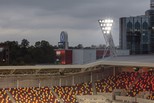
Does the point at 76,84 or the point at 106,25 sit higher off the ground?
the point at 106,25

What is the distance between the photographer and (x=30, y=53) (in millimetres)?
64000

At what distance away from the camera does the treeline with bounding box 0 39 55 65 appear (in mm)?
60566

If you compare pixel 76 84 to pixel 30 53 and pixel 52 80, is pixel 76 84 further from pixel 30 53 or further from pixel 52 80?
pixel 30 53

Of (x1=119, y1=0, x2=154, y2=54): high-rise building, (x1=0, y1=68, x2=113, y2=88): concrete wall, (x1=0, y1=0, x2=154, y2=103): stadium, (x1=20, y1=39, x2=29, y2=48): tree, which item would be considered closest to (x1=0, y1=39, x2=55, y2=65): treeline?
(x1=20, y1=39, x2=29, y2=48): tree

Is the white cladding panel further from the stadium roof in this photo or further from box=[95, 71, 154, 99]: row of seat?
the stadium roof

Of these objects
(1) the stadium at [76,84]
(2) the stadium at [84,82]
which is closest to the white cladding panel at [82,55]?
(2) the stadium at [84,82]

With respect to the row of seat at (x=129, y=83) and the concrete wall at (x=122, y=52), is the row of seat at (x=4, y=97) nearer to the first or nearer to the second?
the row of seat at (x=129, y=83)

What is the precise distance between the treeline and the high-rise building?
19.9 metres

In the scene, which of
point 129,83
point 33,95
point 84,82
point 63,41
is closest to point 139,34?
point 63,41

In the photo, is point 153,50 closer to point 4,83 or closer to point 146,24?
point 146,24

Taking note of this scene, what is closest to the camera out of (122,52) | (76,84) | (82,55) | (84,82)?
(76,84)

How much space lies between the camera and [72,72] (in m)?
40.8

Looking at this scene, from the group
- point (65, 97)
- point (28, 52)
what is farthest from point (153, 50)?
point (65, 97)

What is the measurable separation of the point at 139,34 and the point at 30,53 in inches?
1050
